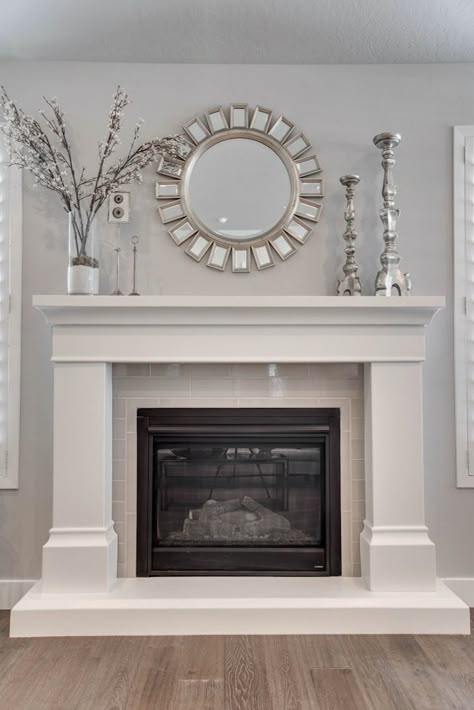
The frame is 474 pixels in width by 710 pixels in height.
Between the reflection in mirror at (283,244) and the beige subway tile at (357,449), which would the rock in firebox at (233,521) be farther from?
the reflection in mirror at (283,244)

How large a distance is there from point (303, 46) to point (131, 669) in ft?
8.66

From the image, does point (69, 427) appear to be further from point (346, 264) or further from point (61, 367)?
point (346, 264)

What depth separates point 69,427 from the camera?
259 centimetres

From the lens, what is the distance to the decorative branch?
2.67 m

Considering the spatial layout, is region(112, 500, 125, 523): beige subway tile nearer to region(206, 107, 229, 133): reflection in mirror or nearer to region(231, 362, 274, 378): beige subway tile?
region(231, 362, 274, 378): beige subway tile

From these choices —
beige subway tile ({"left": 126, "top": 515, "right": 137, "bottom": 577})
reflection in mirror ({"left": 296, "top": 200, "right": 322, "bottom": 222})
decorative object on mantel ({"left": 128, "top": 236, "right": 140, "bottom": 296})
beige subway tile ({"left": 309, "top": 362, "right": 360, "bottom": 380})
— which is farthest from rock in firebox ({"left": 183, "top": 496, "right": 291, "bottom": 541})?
reflection in mirror ({"left": 296, "top": 200, "right": 322, "bottom": 222})

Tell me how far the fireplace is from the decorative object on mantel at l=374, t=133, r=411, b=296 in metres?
0.63

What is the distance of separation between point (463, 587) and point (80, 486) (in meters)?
1.80

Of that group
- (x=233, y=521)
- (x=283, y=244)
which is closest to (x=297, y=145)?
(x=283, y=244)

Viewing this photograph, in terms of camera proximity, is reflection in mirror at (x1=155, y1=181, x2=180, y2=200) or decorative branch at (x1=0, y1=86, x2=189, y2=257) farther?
reflection in mirror at (x1=155, y1=181, x2=180, y2=200)

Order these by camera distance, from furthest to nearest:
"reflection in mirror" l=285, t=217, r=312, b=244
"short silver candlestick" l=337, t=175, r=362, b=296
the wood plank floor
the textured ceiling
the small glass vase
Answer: "reflection in mirror" l=285, t=217, r=312, b=244
"short silver candlestick" l=337, t=175, r=362, b=296
the small glass vase
the textured ceiling
the wood plank floor

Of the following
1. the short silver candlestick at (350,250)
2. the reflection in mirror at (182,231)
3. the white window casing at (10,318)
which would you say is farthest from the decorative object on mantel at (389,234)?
the white window casing at (10,318)

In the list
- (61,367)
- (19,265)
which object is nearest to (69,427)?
(61,367)

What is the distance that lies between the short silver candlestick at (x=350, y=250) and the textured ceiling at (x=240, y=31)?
0.60m
